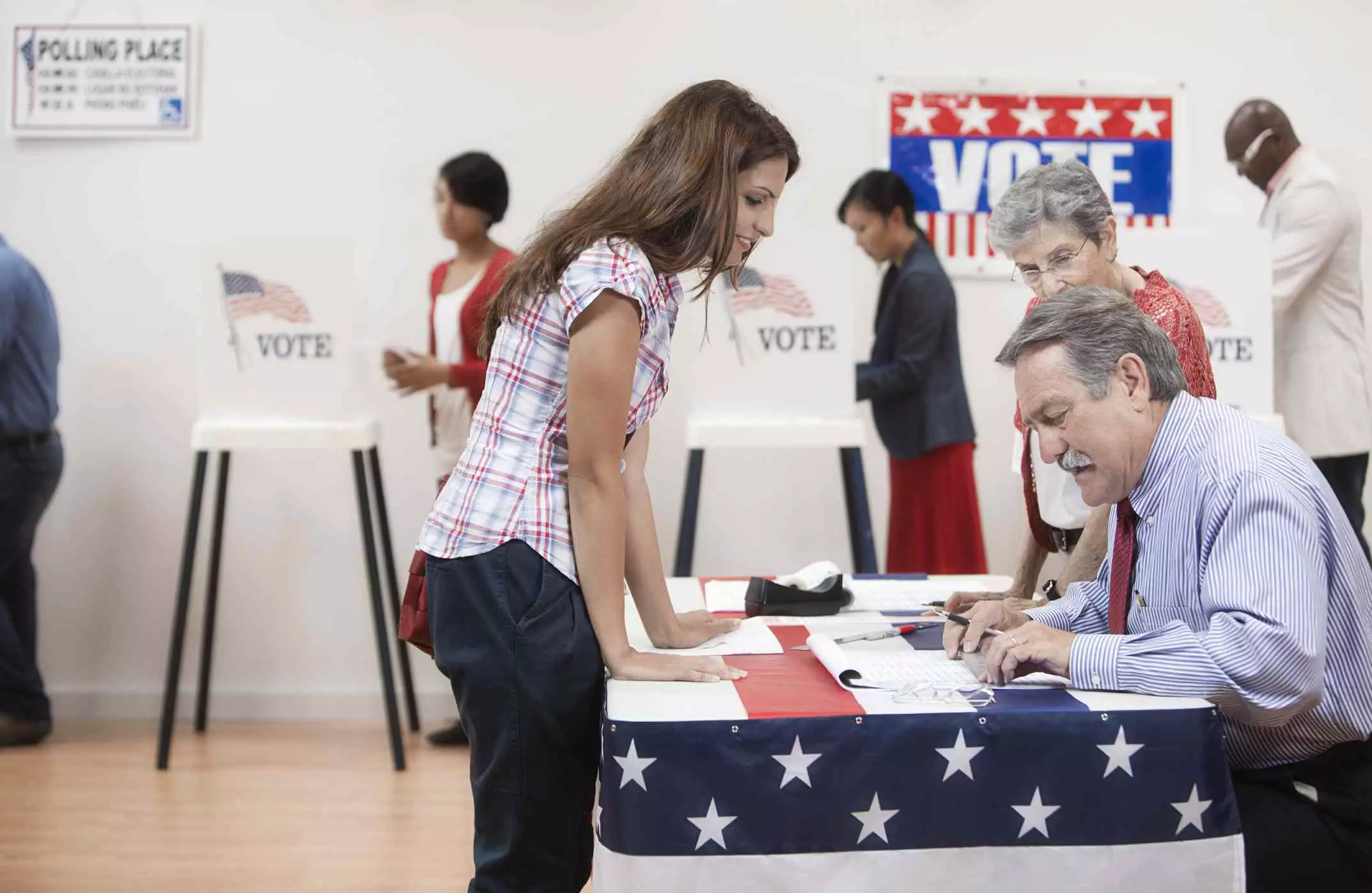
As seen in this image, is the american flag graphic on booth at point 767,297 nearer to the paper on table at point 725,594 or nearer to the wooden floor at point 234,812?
the paper on table at point 725,594

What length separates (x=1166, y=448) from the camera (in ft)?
4.84

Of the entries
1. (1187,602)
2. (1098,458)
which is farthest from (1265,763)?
(1098,458)

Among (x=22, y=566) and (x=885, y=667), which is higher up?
(x=885, y=667)

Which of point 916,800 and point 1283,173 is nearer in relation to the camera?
point 916,800

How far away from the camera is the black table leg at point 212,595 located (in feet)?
12.2

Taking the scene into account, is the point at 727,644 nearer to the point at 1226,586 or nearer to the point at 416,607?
the point at 416,607

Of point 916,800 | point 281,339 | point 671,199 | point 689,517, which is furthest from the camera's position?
point 281,339

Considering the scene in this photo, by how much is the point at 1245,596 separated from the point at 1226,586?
25mm

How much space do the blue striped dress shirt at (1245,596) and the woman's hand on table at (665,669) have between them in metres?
0.40

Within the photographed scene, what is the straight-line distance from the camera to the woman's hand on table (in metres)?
1.44

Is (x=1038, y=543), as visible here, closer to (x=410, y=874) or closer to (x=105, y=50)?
(x=410, y=874)

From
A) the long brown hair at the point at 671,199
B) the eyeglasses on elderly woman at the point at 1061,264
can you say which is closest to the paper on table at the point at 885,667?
the long brown hair at the point at 671,199

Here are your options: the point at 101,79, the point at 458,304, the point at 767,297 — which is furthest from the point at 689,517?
the point at 101,79

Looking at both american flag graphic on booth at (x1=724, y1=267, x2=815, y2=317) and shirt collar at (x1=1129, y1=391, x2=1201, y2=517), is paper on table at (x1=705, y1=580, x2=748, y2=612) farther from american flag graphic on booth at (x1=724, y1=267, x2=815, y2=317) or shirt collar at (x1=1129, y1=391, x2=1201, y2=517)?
american flag graphic on booth at (x1=724, y1=267, x2=815, y2=317)
